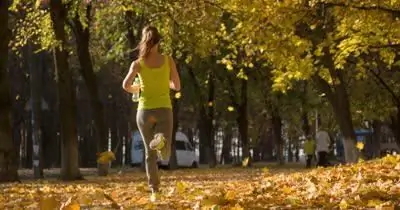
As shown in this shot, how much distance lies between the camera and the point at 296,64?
56.5 ft

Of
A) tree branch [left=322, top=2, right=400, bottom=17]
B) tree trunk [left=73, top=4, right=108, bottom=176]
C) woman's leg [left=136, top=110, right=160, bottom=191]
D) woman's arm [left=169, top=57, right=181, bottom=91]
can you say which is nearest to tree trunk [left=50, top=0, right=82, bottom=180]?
tree trunk [left=73, top=4, right=108, bottom=176]

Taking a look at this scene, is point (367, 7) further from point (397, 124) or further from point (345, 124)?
point (397, 124)

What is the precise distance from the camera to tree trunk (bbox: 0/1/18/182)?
15.9 m

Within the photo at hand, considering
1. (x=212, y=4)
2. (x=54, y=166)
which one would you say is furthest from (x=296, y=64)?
(x=54, y=166)

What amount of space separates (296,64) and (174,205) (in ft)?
35.5

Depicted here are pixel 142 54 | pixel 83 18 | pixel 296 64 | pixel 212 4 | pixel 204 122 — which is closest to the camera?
pixel 142 54

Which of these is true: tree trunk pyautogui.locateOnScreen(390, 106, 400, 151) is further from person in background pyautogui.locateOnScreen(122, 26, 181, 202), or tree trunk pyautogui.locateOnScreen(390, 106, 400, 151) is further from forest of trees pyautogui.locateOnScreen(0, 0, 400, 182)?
person in background pyautogui.locateOnScreen(122, 26, 181, 202)

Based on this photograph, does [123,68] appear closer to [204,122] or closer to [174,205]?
[204,122]

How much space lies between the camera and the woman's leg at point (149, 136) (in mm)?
8320

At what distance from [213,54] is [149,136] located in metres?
21.2

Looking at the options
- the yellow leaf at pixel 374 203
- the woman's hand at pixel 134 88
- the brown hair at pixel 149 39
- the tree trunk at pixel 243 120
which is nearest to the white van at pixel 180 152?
the tree trunk at pixel 243 120

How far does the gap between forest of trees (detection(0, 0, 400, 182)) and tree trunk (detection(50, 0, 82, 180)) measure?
0.09 feet

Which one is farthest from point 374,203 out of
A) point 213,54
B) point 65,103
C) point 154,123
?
point 213,54

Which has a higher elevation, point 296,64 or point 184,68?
point 184,68
